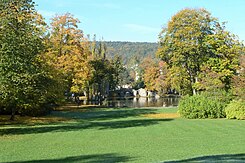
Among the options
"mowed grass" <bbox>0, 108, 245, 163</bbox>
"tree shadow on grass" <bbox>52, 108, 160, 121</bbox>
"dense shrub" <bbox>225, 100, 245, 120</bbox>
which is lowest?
"mowed grass" <bbox>0, 108, 245, 163</bbox>

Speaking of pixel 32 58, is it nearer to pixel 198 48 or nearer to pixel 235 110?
pixel 235 110

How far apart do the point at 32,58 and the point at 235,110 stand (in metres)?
16.0

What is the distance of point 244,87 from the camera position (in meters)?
27.7

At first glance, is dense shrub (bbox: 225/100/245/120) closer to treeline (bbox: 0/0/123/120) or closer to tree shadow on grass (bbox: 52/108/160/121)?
tree shadow on grass (bbox: 52/108/160/121)

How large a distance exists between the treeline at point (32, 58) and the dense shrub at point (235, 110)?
537 inches

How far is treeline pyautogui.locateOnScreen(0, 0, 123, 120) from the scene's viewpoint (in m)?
16.8

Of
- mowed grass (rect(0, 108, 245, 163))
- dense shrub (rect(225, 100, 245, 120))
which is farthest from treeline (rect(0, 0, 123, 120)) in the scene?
dense shrub (rect(225, 100, 245, 120))

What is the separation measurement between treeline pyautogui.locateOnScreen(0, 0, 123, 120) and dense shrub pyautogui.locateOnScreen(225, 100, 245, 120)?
13.6 metres

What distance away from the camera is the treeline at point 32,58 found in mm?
16797

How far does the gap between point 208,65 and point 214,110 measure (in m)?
10.8

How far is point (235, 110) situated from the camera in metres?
27.0

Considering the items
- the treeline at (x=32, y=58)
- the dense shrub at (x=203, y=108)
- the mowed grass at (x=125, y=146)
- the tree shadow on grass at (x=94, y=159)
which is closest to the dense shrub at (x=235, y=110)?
the dense shrub at (x=203, y=108)

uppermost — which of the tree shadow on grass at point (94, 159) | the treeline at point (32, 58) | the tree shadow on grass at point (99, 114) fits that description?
the treeline at point (32, 58)

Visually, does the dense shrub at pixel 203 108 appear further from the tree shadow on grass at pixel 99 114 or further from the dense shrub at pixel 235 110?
the tree shadow on grass at pixel 99 114
